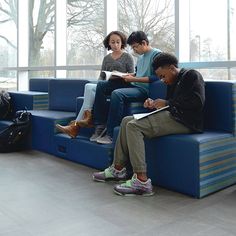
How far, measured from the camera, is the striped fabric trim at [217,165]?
2656 millimetres

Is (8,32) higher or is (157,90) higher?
(8,32)

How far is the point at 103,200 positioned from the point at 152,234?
0.65 m

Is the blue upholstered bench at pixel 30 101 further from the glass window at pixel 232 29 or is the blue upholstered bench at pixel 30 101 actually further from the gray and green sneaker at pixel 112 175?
the glass window at pixel 232 29

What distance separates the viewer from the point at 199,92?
2711mm

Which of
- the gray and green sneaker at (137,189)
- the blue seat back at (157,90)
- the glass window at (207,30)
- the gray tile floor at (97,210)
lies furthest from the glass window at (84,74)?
the gray and green sneaker at (137,189)

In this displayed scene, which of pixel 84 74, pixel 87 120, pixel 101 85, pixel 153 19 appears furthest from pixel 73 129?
pixel 84 74

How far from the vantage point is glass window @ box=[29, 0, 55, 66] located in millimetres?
6590

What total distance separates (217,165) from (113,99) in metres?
1.09

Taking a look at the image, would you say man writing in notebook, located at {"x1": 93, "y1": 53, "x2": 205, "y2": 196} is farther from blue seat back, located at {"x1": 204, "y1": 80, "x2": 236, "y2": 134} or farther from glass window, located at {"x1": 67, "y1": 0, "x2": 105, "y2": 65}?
glass window, located at {"x1": 67, "y1": 0, "x2": 105, "y2": 65}

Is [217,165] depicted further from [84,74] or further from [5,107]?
[84,74]

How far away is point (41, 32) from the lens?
6906 millimetres

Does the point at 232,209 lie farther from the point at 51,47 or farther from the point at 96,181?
the point at 51,47

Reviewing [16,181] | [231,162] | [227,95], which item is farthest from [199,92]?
[16,181]

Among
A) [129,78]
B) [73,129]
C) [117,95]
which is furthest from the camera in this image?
[73,129]
